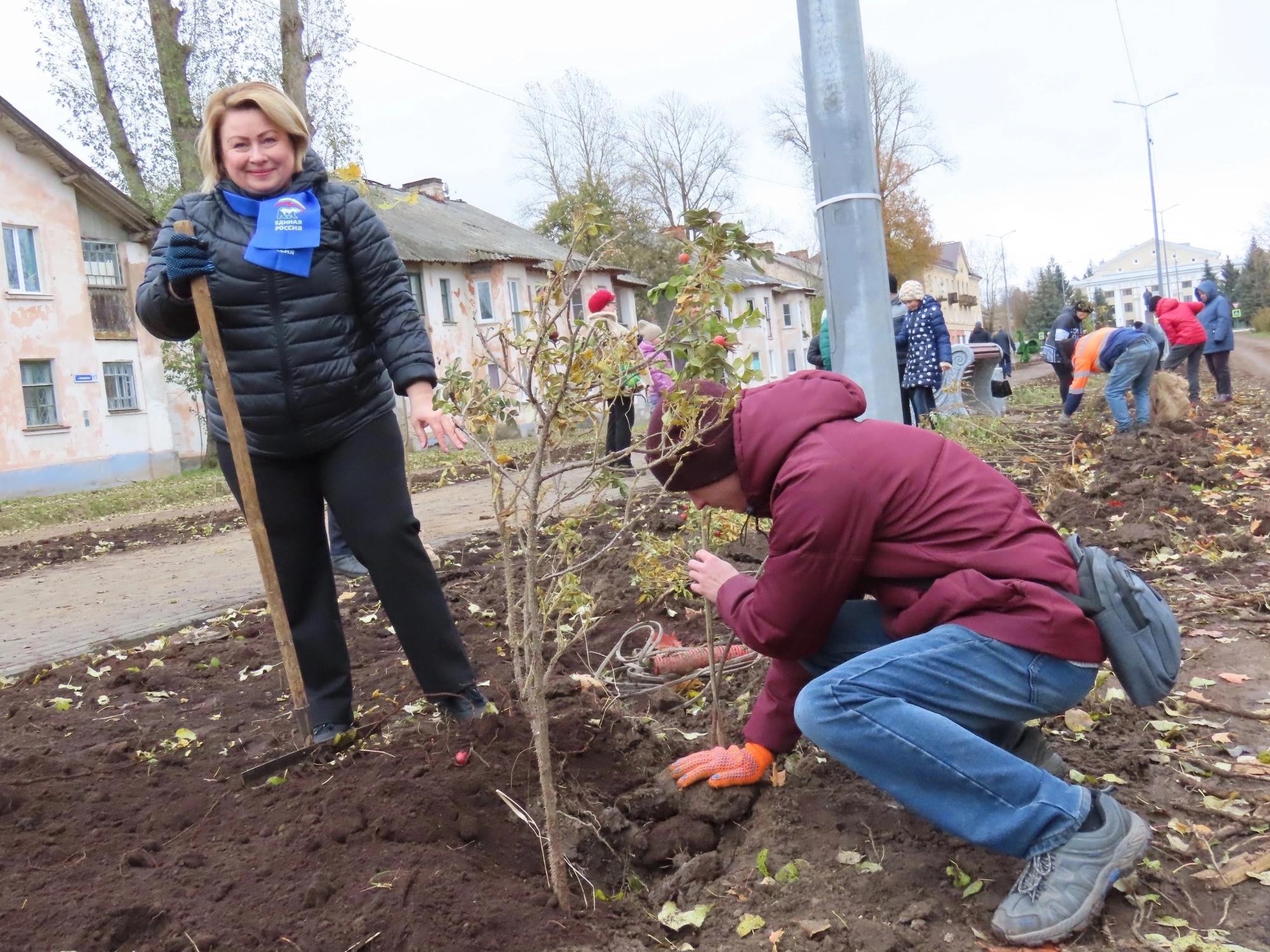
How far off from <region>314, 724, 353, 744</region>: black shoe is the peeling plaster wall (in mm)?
22459

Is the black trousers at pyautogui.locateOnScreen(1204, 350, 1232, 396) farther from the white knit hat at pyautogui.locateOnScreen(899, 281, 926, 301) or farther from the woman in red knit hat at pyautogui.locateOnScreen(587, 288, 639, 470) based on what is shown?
the woman in red knit hat at pyautogui.locateOnScreen(587, 288, 639, 470)

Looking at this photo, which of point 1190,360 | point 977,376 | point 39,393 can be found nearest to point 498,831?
point 1190,360

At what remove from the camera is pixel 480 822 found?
256 cm

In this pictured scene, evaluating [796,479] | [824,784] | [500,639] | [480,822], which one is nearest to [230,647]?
[500,639]

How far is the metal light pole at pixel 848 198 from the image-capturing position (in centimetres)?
391

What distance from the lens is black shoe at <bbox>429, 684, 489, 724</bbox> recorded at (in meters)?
3.01

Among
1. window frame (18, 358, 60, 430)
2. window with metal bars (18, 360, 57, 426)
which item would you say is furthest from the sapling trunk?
window with metal bars (18, 360, 57, 426)

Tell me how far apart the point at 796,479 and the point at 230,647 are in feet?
11.1

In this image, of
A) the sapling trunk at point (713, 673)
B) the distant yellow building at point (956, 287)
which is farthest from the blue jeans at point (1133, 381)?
the distant yellow building at point (956, 287)

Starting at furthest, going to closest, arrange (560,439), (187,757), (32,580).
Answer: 1. (32,580)
2. (187,757)
3. (560,439)

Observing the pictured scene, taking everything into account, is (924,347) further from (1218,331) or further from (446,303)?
(446,303)

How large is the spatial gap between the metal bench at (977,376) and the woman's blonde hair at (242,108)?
30.7ft

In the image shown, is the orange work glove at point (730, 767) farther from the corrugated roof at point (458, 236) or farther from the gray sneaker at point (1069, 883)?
the corrugated roof at point (458, 236)

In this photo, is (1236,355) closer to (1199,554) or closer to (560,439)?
(1199,554)
